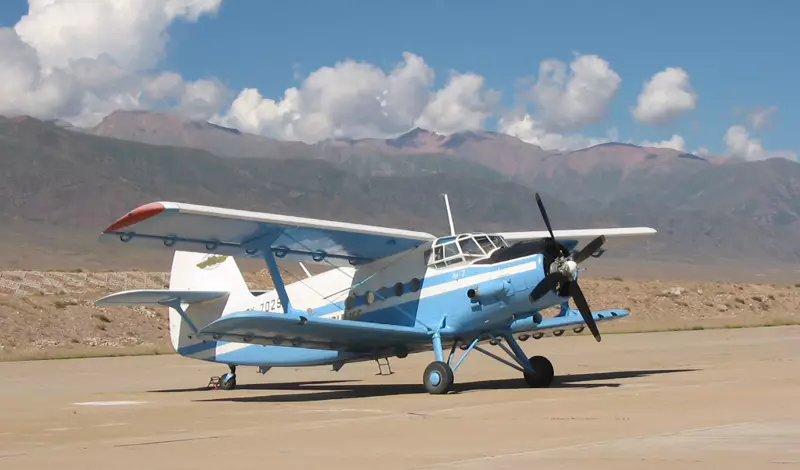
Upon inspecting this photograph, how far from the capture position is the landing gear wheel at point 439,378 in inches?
727

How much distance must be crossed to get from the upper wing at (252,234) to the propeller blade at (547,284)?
228 centimetres

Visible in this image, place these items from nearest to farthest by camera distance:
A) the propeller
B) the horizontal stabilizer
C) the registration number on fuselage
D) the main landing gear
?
the propeller
the main landing gear
the horizontal stabilizer
the registration number on fuselage

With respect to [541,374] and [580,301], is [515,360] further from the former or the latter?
[580,301]

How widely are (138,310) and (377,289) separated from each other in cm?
3428

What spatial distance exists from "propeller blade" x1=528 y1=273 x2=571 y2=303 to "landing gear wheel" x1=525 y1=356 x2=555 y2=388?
2.04m

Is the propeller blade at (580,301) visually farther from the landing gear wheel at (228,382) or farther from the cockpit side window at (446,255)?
the landing gear wheel at (228,382)

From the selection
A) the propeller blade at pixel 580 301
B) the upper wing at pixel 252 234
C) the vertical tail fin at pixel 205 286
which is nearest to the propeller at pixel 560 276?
the propeller blade at pixel 580 301

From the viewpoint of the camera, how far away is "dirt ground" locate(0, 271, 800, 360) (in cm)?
4588

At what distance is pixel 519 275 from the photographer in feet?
59.9

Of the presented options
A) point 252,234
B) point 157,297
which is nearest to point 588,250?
point 252,234

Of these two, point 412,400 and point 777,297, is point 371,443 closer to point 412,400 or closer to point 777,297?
point 412,400

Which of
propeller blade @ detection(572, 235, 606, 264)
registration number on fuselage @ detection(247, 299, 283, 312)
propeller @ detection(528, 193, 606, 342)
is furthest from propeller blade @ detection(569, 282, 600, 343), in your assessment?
registration number on fuselage @ detection(247, 299, 283, 312)

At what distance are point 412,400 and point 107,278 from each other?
65.0m

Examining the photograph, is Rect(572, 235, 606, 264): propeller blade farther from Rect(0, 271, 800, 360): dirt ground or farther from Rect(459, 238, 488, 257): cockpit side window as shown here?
Rect(0, 271, 800, 360): dirt ground
